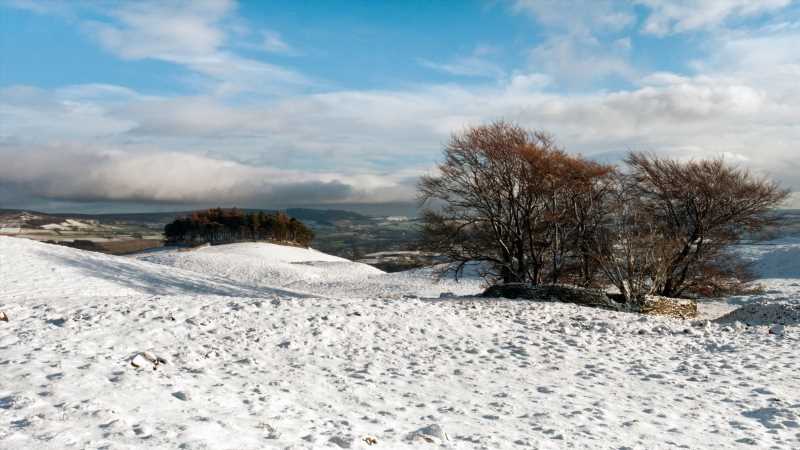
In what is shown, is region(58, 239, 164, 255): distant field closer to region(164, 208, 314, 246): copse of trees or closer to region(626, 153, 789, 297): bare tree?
region(164, 208, 314, 246): copse of trees

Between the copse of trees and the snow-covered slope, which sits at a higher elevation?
the copse of trees

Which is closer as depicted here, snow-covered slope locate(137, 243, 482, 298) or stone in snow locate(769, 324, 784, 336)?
stone in snow locate(769, 324, 784, 336)

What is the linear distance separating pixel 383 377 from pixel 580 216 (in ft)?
51.3

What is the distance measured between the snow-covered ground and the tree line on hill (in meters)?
6.28

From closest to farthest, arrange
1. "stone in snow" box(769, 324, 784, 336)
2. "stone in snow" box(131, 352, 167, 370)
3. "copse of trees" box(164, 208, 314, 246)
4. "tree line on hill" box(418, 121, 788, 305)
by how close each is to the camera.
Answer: "stone in snow" box(131, 352, 167, 370) < "stone in snow" box(769, 324, 784, 336) < "tree line on hill" box(418, 121, 788, 305) < "copse of trees" box(164, 208, 314, 246)

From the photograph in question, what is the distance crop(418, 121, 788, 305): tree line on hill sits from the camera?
20.8 meters

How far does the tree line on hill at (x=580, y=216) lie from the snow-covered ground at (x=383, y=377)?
247 inches

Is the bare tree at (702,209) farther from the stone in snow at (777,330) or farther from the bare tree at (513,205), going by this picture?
the stone in snow at (777,330)

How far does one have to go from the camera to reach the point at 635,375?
383 inches

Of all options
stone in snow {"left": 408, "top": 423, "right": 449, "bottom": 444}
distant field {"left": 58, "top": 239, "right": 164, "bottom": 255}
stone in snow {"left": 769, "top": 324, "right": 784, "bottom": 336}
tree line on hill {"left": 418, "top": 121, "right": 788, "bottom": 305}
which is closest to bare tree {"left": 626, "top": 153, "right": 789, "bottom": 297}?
tree line on hill {"left": 418, "top": 121, "right": 788, "bottom": 305}

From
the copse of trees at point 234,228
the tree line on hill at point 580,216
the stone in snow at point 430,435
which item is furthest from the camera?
the copse of trees at point 234,228

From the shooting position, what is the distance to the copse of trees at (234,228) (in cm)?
6750

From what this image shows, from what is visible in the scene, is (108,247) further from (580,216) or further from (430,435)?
(430,435)

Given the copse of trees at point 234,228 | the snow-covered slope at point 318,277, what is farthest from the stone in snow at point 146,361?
the copse of trees at point 234,228
